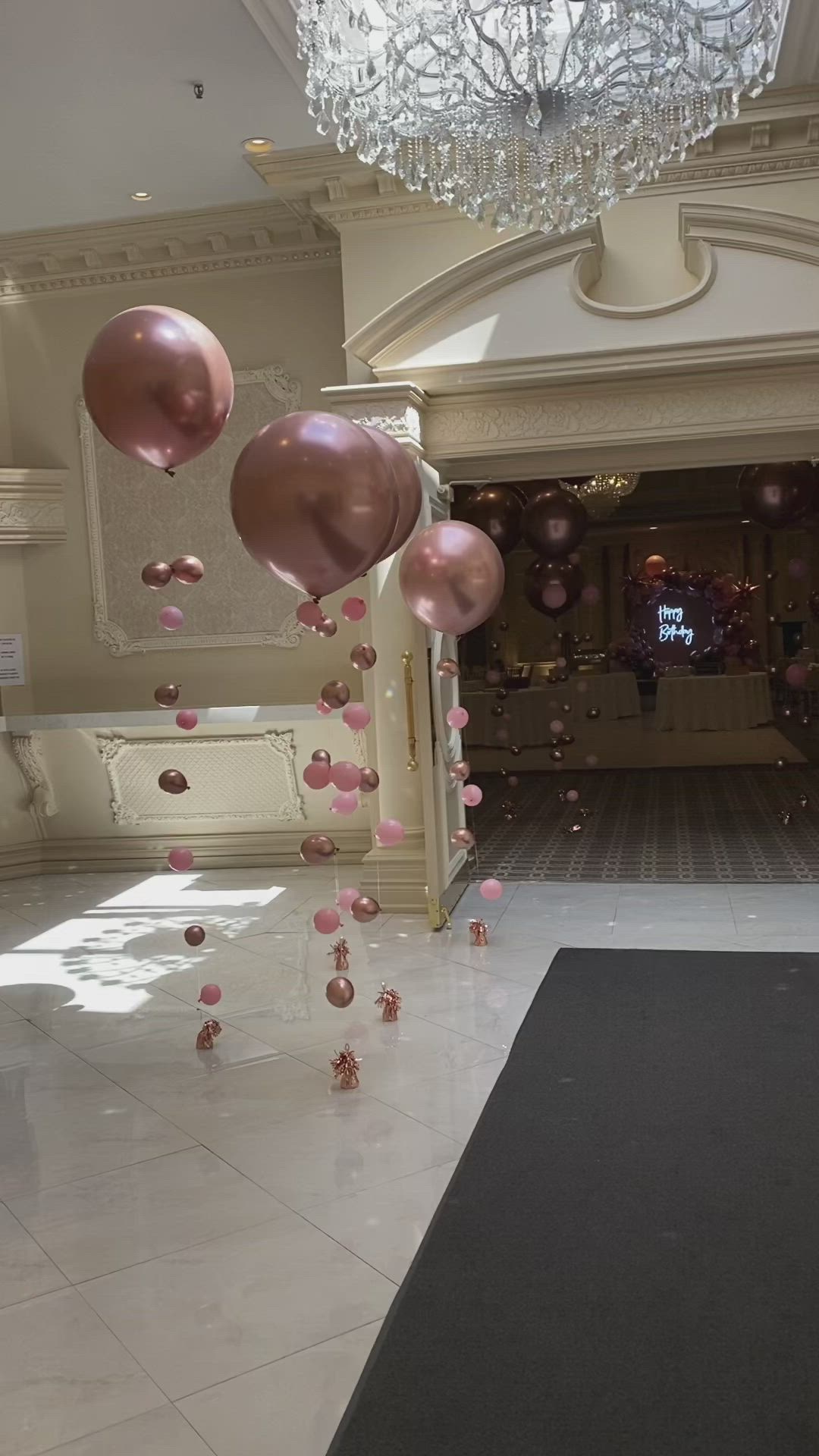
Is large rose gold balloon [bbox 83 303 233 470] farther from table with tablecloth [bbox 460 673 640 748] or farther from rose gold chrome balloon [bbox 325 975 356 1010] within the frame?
table with tablecloth [bbox 460 673 640 748]

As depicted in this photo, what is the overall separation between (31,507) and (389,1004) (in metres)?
4.55

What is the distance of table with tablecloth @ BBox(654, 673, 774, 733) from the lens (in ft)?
39.8

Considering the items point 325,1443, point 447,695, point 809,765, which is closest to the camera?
point 325,1443

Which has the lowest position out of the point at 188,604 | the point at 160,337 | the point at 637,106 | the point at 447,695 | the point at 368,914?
the point at 368,914

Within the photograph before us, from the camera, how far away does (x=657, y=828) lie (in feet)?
26.1

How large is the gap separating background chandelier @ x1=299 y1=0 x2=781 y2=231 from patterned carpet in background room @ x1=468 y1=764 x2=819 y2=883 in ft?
12.8

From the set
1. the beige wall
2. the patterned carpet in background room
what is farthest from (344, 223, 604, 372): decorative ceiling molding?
the patterned carpet in background room

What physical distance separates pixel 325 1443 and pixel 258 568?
18.1 feet

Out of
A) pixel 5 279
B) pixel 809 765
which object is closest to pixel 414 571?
pixel 5 279

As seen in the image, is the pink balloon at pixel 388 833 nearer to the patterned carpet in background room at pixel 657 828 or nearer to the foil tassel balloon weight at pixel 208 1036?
the foil tassel balloon weight at pixel 208 1036

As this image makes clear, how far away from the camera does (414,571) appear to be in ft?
14.6

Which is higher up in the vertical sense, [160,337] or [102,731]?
[160,337]

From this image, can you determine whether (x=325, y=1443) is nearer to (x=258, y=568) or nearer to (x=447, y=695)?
(x=447, y=695)

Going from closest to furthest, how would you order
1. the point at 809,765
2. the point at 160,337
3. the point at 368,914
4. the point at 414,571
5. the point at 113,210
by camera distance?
the point at 160,337
the point at 368,914
the point at 414,571
the point at 113,210
the point at 809,765
